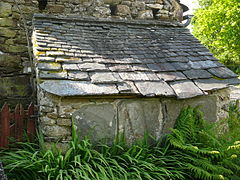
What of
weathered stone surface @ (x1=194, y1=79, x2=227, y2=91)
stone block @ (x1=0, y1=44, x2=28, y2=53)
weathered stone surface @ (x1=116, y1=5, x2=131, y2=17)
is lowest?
weathered stone surface @ (x1=194, y1=79, x2=227, y2=91)

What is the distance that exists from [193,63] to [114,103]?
173 centimetres

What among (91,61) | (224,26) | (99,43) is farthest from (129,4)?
(224,26)

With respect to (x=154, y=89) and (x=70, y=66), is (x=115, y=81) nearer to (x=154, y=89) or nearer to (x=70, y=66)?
(x=154, y=89)

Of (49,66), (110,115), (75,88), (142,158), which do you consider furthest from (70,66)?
(142,158)

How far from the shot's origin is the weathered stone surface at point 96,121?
10.3 ft

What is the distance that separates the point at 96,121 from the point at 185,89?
1.39m

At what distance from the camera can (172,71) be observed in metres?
3.81

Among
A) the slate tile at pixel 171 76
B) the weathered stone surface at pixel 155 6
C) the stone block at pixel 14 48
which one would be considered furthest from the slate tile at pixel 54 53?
the weathered stone surface at pixel 155 6

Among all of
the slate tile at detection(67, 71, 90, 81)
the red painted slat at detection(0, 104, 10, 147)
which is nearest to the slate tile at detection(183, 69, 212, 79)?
the slate tile at detection(67, 71, 90, 81)

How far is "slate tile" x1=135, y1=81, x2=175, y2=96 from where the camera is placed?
323 centimetres

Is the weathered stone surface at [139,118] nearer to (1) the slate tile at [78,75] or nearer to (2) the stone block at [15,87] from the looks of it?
(1) the slate tile at [78,75]

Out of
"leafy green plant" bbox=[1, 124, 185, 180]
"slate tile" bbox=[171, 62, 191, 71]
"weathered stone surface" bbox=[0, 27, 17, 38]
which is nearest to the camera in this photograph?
"leafy green plant" bbox=[1, 124, 185, 180]

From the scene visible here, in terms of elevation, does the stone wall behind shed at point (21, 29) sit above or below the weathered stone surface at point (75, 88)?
above

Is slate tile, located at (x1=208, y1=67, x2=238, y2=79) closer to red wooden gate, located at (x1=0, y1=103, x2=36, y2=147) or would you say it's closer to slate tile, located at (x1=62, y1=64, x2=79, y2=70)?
slate tile, located at (x1=62, y1=64, x2=79, y2=70)
